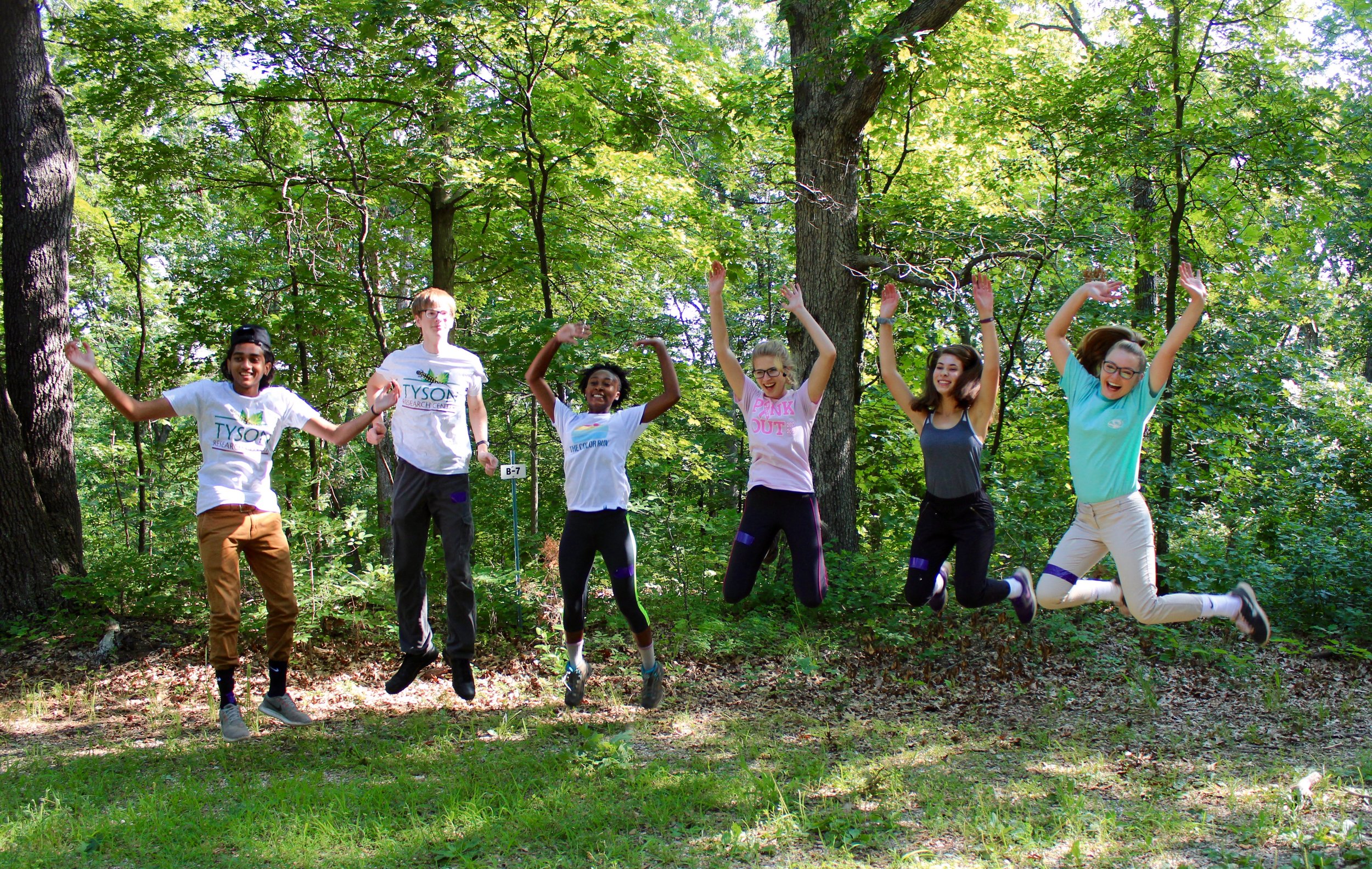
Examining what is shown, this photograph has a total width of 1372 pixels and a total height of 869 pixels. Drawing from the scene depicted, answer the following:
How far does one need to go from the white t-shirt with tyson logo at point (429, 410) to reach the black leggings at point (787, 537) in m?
1.68

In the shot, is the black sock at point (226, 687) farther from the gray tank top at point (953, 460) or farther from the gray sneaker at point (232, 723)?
the gray tank top at point (953, 460)

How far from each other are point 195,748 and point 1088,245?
8458 millimetres

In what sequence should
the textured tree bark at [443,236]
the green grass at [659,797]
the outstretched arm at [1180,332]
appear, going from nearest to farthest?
the green grass at [659,797]
the outstretched arm at [1180,332]
the textured tree bark at [443,236]

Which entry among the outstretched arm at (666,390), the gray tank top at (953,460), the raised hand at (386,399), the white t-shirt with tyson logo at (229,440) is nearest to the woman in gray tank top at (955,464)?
the gray tank top at (953,460)

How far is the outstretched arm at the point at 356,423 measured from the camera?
4500 mm

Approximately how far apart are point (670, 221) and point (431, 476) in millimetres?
5911

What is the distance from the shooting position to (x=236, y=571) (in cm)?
464

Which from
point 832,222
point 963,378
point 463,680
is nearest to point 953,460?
Result: point 963,378

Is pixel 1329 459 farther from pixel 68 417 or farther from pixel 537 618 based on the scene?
pixel 68 417

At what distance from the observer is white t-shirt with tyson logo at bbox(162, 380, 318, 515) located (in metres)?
4.57

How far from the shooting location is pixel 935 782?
4.61m

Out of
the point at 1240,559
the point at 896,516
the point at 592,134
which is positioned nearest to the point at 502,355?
the point at 592,134

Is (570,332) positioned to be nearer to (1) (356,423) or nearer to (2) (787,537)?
(1) (356,423)

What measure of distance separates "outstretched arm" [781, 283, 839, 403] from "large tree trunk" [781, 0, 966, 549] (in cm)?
291
